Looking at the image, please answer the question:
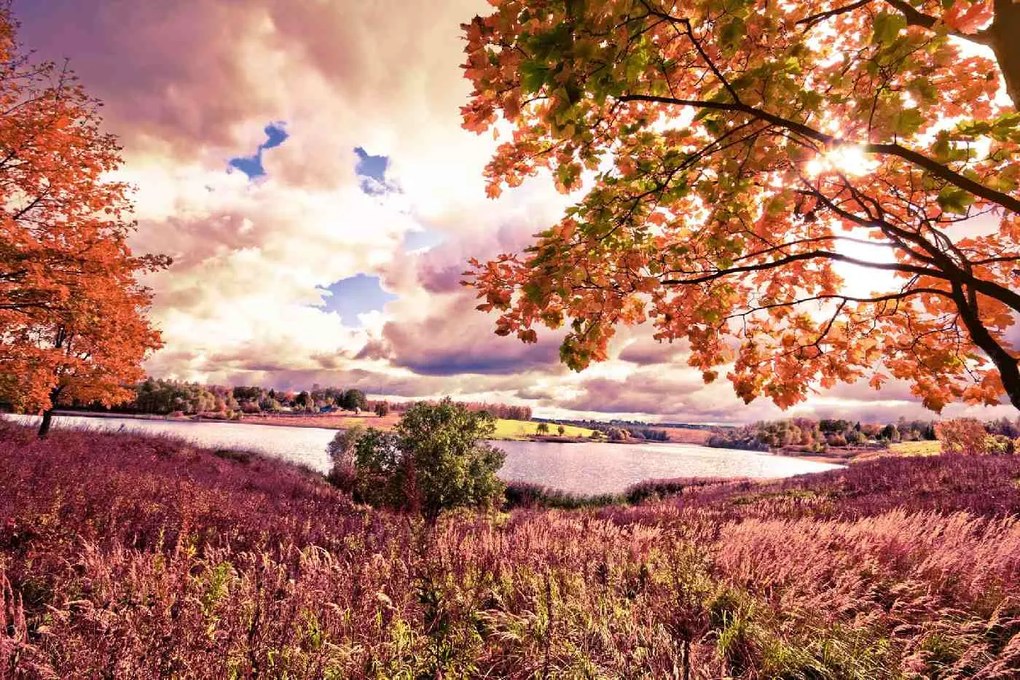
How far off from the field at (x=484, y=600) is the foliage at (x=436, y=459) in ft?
19.0

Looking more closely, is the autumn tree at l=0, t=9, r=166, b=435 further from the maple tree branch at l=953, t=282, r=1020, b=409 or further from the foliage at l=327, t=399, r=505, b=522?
the maple tree branch at l=953, t=282, r=1020, b=409

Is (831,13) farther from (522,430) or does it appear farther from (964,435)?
(522,430)

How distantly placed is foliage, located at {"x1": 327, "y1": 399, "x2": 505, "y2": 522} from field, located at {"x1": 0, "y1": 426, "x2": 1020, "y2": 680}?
19.0 ft

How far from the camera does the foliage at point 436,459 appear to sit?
13.3m

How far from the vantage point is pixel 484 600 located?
14.1 feet

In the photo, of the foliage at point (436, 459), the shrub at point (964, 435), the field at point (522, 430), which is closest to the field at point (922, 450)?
the shrub at point (964, 435)

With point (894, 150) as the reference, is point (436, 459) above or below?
below

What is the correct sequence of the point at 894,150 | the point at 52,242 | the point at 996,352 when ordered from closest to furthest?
the point at 894,150
the point at 996,352
the point at 52,242

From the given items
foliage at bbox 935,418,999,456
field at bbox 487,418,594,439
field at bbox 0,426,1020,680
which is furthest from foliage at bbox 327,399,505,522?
field at bbox 487,418,594,439

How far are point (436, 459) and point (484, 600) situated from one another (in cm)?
942

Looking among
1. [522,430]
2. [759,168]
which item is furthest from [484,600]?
[522,430]

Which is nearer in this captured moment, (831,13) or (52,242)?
(831,13)

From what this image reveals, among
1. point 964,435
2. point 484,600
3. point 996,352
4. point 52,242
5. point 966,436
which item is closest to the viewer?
point 996,352

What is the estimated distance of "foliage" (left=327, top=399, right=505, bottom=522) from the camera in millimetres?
13281
